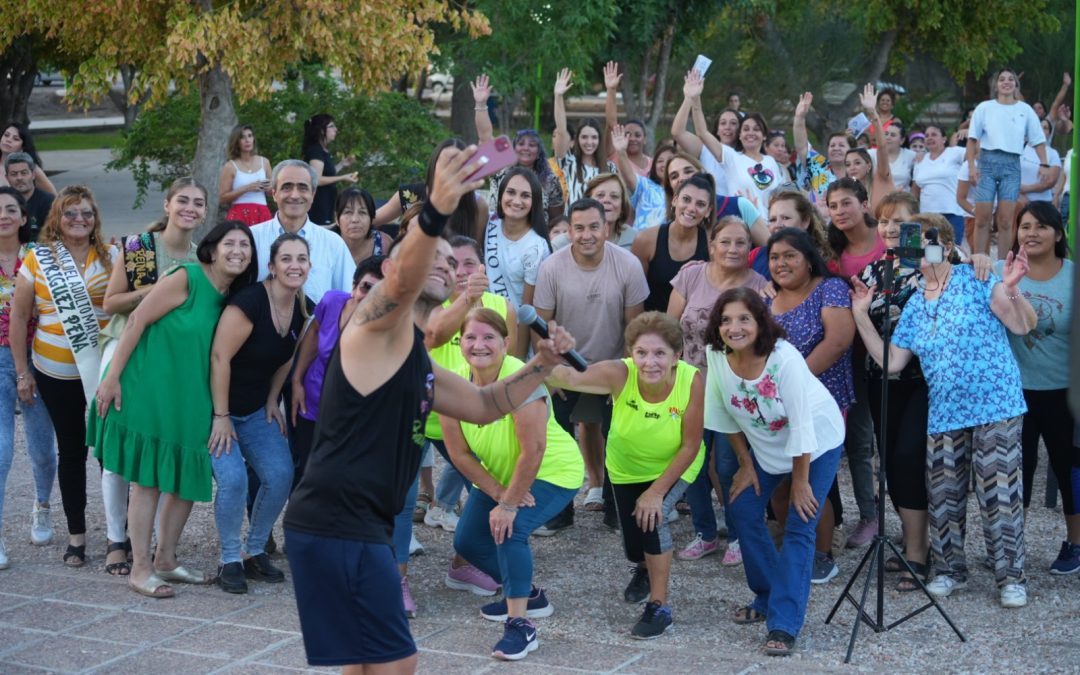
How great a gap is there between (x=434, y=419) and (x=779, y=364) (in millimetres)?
1654

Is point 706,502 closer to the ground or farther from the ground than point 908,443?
closer to the ground

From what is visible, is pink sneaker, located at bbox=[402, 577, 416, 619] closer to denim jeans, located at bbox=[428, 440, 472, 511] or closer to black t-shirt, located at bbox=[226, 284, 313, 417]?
black t-shirt, located at bbox=[226, 284, 313, 417]

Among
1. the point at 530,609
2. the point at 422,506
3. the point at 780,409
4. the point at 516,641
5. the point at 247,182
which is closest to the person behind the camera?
the point at 516,641

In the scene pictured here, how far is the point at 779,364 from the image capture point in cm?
582

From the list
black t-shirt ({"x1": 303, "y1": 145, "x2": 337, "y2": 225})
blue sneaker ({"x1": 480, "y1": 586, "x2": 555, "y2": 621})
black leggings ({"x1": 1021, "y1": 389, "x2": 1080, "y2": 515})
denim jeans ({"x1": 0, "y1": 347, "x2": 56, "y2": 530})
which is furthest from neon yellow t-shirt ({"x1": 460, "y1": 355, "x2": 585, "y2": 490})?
black t-shirt ({"x1": 303, "y1": 145, "x2": 337, "y2": 225})

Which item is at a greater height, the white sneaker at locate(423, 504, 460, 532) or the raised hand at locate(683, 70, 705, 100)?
the raised hand at locate(683, 70, 705, 100)

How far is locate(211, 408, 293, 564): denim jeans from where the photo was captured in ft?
21.5

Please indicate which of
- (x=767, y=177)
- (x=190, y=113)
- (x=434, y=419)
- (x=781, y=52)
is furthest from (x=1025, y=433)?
(x=781, y=52)

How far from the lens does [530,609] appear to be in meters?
6.21

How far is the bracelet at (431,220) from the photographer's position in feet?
11.5

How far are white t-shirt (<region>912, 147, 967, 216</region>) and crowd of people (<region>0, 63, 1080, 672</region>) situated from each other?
670cm

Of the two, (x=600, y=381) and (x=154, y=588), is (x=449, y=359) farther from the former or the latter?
(x=154, y=588)

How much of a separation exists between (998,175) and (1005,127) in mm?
514

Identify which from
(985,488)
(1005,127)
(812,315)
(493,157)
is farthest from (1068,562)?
(1005,127)
